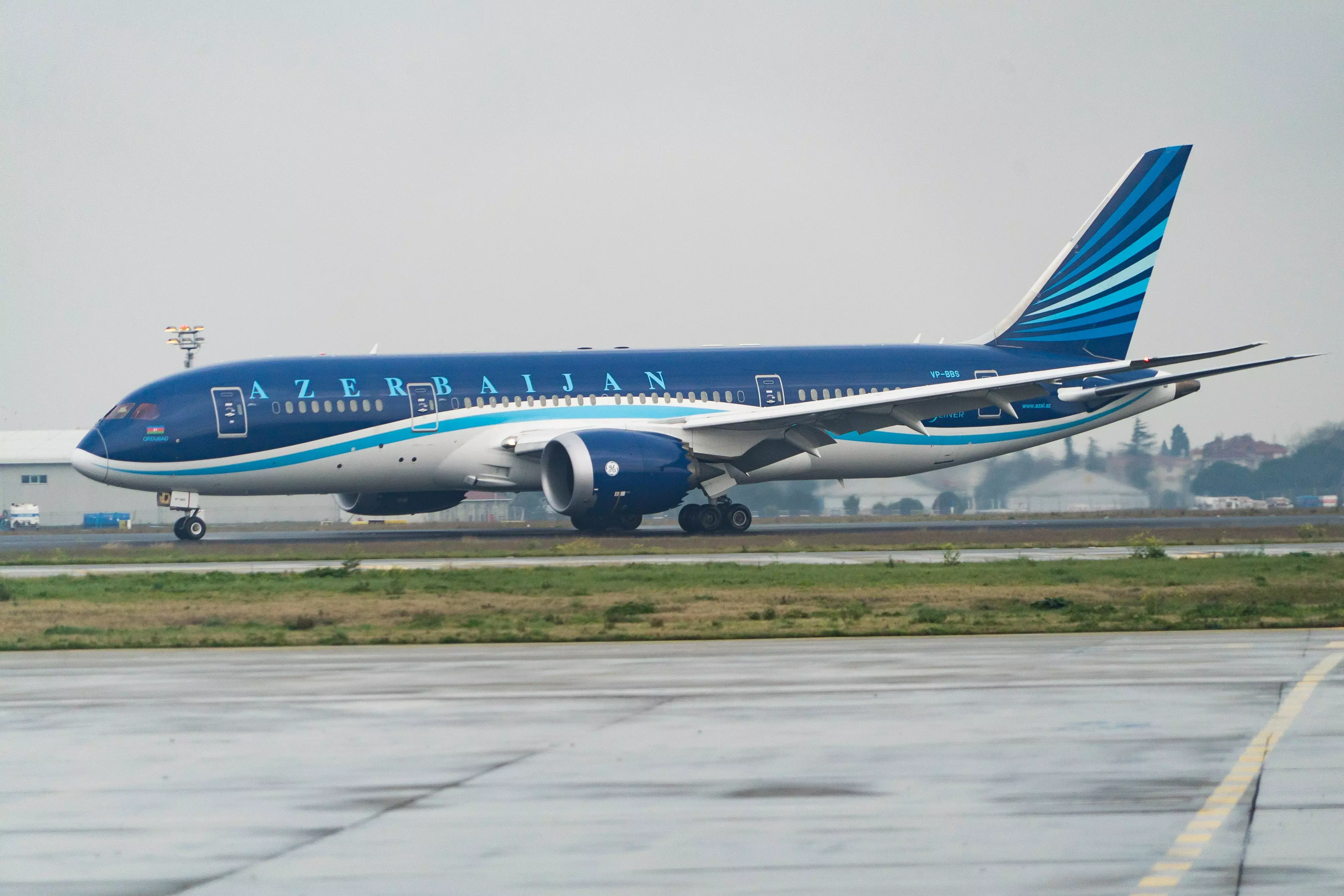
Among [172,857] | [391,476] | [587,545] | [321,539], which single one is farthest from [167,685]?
[321,539]

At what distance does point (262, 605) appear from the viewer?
20.2 meters

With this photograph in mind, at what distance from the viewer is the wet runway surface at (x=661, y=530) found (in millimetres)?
36219

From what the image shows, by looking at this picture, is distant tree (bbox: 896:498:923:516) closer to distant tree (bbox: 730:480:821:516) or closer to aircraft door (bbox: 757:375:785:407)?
distant tree (bbox: 730:480:821:516)

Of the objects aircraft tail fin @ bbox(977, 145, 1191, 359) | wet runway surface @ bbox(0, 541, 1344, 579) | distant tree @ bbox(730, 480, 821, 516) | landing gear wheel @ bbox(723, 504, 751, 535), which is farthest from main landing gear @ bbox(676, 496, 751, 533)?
distant tree @ bbox(730, 480, 821, 516)

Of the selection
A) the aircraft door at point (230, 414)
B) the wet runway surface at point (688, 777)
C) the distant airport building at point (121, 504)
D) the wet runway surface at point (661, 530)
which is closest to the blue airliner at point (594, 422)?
the aircraft door at point (230, 414)

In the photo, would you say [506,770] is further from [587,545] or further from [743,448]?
Result: [743,448]

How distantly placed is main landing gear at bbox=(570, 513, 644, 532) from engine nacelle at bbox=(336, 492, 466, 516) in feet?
11.5

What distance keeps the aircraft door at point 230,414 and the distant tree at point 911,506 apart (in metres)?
32.1

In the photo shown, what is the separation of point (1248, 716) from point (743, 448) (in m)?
24.6

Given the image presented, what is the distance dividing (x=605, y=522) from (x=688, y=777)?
2569 centimetres

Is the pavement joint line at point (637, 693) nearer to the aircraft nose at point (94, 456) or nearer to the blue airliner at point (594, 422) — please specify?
the blue airliner at point (594, 422)

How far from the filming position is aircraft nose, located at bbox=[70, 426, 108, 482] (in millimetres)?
33688

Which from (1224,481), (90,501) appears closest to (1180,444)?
(1224,481)

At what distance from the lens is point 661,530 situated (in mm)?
39969
